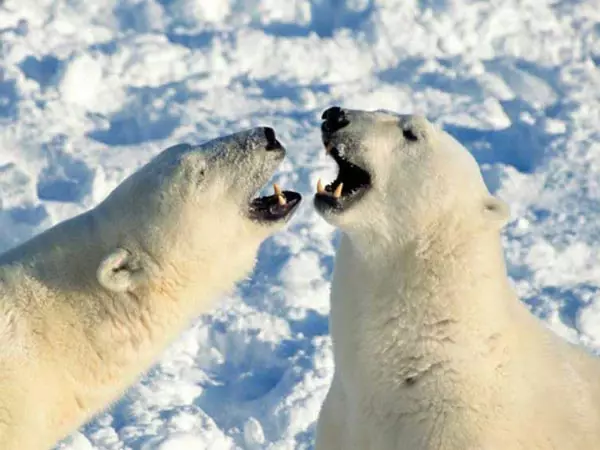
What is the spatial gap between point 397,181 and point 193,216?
79 cm

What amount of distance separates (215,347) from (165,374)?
371 mm

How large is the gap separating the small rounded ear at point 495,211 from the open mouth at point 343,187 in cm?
45

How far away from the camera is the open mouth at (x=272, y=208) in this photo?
4.55 meters

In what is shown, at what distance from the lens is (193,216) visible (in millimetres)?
4445

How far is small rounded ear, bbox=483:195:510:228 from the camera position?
437 cm

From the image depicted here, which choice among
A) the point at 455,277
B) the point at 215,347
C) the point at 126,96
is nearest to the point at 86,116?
the point at 126,96

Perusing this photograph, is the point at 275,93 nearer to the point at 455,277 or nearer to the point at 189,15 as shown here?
the point at 189,15

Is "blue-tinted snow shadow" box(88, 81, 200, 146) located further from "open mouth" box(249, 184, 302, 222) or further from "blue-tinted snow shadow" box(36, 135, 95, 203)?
"open mouth" box(249, 184, 302, 222)

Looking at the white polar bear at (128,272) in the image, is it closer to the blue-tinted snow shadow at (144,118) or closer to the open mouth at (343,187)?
the open mouth at (343,187)

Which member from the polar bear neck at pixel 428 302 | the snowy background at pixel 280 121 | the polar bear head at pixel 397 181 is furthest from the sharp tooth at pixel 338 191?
the snowy background at pixel 280 121

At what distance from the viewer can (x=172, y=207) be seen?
4434 millimetres

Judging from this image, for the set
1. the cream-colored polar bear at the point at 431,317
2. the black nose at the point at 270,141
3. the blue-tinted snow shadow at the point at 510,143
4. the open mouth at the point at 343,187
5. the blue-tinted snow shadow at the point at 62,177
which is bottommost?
the blue-tinted snow shadow at the point at 510,143

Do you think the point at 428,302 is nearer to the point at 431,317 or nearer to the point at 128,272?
the point at 431,317

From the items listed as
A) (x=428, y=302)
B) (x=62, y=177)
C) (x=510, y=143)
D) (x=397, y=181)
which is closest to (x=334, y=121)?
(x=397, y=181)
